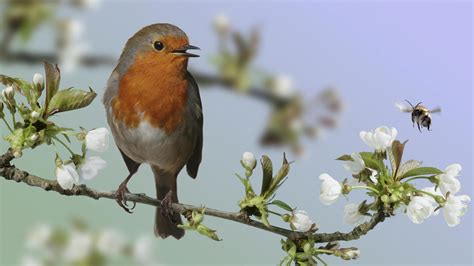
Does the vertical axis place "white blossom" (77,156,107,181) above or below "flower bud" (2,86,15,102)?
below

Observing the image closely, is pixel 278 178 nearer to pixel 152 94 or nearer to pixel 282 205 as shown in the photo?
pixel 282 205

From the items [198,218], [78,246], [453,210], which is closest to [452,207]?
[453,210]

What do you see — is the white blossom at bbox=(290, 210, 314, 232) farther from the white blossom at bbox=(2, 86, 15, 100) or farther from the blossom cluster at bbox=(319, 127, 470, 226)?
the white blossom at bbox=(2, 86, 15, 100)

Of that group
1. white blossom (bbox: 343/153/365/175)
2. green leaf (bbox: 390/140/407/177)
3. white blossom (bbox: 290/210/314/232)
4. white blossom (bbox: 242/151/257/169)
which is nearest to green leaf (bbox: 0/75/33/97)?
white blossom (bbox: 242/151/257/169)

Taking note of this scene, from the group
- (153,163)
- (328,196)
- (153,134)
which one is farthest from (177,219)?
(328,196)

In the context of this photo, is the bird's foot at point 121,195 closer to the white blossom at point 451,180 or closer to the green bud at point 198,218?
the green bud at point 198,218

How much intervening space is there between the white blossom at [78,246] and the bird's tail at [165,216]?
34cm

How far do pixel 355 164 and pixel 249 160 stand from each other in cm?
35

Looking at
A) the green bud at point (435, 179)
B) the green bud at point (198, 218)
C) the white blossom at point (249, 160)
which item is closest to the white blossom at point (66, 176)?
the green bud at point (198, 218)

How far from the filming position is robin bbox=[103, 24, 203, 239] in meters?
2.78

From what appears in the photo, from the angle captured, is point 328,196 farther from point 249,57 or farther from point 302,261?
point 249,57

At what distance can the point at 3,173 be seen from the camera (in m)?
2.32

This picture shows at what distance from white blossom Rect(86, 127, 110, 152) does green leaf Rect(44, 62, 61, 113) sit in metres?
0.20

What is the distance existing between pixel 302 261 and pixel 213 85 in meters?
1.89
